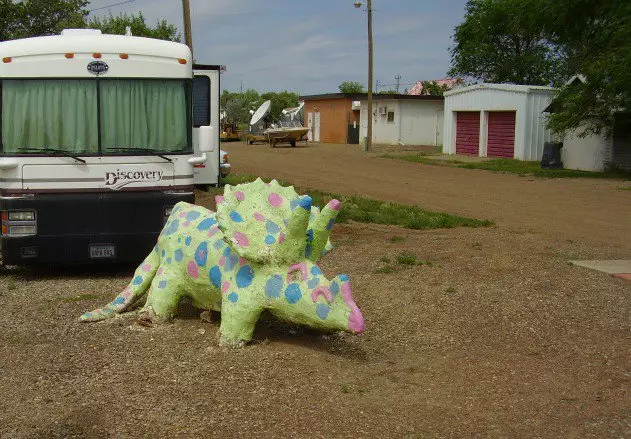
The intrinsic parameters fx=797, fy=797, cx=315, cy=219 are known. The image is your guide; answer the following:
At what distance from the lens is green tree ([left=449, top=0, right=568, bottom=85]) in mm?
46594

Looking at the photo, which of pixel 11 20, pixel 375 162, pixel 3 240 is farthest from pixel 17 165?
pixel 11 20

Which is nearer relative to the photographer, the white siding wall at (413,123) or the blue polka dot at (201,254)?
the blue polka dot at (201,254)

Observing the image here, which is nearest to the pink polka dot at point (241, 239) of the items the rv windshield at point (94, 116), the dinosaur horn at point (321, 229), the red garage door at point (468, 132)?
the dinosaur horn at point (321, 229)

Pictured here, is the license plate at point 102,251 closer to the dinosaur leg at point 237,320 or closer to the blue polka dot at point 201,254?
the blue polka dot at point 201,254

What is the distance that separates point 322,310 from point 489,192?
15539 millimetres

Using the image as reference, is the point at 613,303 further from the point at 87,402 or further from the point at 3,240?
the point at 3,240

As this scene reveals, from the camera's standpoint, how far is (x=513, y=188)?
72.9ft

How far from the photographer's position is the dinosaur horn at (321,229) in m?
6.64

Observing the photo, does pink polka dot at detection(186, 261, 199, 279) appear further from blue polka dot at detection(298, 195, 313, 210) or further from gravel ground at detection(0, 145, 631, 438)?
blue polka dot at detection(298, 195, 313, 210)

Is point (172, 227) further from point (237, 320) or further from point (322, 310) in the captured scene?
point (322, 310)

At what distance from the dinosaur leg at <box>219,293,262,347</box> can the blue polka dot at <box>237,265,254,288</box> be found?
110 mm

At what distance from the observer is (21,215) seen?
956 cm

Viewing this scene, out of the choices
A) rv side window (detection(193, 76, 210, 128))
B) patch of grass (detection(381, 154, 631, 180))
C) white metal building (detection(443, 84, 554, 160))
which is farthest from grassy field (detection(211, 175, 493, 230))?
white metal building (detection(443, 84, 554, 160))

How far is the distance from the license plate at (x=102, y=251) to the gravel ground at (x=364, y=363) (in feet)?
1.17
